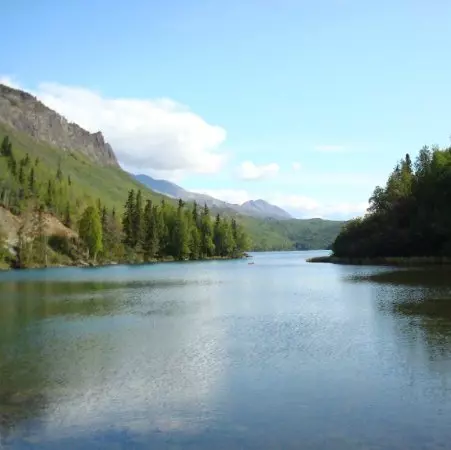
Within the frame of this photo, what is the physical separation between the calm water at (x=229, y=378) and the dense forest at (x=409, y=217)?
80.1m

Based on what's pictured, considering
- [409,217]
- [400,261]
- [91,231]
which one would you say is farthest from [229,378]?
[91,231]

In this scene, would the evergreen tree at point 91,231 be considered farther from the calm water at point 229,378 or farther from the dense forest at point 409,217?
the calm water at point 229,378

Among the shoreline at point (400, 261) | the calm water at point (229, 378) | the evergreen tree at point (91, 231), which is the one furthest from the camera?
the evergreen tree at point (91, 231)

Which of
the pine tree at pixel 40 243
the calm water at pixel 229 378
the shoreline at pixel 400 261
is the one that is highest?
the pine tree at pixel 40 243

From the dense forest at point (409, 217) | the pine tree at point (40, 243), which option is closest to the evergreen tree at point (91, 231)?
the pine tree at point (40, 243)

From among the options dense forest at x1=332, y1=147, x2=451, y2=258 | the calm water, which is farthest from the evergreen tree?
the calm water

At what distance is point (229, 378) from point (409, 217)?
124194 millimetres

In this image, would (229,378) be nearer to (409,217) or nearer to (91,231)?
(409,217)

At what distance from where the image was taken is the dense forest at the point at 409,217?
128 metres

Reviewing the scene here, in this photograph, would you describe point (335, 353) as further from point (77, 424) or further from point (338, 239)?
point (338, 239)

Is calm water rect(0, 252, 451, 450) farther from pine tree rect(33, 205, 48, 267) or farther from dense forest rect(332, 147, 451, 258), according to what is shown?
pine tree rect(33, 205, 48, 267)

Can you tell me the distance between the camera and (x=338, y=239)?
17325 cm

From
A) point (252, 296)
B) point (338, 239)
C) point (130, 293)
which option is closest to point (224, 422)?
point (252, 296)

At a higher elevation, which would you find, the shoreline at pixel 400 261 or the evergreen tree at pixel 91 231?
the evergreen tree at pixel 91 231
